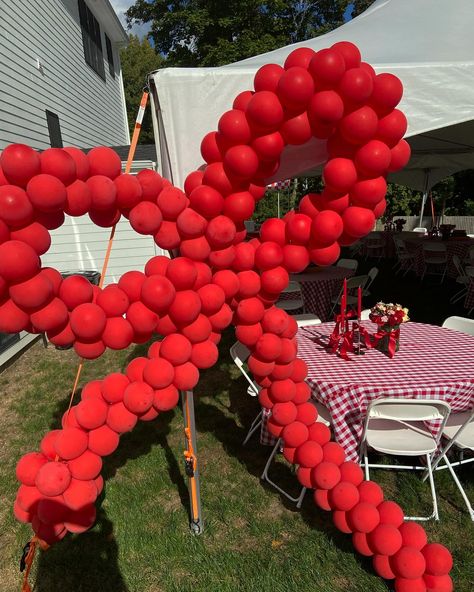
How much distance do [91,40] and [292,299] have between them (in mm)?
9133

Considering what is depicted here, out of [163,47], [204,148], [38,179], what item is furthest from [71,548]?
[163,47]

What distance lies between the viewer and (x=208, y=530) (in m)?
2.50

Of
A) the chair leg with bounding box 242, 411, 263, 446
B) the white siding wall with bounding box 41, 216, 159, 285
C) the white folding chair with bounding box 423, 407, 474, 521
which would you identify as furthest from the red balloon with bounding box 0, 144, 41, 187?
the white siding wall with bounding box 41, 216, 159, 285

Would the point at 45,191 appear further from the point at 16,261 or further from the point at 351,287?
the point at 351,287

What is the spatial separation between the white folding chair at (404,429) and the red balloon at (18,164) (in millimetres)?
1946

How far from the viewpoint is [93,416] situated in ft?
5.50

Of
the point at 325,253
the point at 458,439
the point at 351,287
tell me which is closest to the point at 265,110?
the point at 325,253

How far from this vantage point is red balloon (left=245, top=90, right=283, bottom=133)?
5.17 ft

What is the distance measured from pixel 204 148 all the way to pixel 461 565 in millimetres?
2524

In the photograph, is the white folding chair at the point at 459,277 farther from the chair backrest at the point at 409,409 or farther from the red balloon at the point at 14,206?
the red balloon at the point at 14,206

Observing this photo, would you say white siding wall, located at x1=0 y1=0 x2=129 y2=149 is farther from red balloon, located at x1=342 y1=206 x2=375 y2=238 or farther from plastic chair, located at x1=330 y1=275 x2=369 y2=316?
red balloon, located at x1=342 y1=206 x2=375 y2=238

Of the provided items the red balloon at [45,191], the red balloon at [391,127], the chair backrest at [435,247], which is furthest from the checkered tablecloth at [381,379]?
the chair backrest at [435,247]

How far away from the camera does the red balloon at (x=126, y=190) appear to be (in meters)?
1.56

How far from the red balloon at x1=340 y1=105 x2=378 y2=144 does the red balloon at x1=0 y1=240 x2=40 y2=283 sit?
4.11 ft
